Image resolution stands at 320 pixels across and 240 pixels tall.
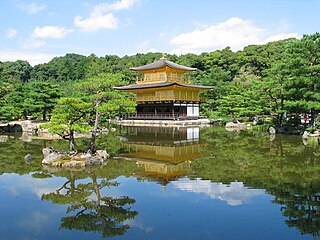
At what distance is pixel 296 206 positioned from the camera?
7.35 m

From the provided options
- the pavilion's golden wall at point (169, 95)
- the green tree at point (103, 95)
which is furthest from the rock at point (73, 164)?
the pavilion's golden wall at point (169, 95)

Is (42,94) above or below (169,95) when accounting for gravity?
below

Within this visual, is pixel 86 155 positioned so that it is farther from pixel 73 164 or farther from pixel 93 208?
pixel 93 208

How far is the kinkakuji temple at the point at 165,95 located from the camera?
37594 mm

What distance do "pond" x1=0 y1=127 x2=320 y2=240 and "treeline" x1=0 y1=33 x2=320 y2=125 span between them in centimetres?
511

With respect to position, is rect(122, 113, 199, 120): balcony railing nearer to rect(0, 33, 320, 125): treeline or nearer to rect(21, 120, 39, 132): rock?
rect(0, 33, 320, 125): treeline

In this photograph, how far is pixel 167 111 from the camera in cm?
3891

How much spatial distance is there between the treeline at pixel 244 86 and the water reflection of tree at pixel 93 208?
6108 millimetres

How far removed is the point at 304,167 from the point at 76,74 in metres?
70.5

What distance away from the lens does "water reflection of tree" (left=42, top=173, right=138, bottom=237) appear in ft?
20.8

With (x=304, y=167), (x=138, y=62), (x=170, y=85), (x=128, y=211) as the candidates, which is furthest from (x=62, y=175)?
(x=138, y=62)

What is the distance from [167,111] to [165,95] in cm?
200

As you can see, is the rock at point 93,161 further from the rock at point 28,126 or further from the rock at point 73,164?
the rock at point 28,126

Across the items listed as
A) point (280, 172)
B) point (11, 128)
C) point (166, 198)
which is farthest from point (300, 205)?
point (11, 128)
